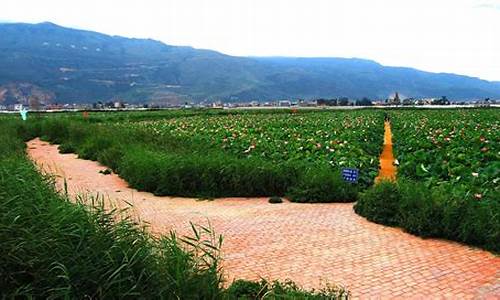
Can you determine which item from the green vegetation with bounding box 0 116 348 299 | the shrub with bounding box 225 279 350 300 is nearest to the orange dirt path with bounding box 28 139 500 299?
the shrub with bounding box 225 279 350 300

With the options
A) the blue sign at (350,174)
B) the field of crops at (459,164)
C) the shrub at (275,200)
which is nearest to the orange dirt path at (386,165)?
the field of crops at (459,164)

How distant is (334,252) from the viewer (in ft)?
28.6

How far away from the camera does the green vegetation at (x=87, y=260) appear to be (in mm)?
4582

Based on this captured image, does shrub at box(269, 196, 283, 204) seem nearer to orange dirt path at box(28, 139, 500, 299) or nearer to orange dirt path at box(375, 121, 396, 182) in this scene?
orange dirt path at box(28, 139, 500, 299)

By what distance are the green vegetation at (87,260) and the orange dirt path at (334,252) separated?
1.77m

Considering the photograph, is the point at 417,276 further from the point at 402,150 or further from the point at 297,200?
the point at 402,150

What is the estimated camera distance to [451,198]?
9.97m

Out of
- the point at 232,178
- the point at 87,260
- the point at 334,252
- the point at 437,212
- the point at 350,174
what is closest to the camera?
the point at 87,260

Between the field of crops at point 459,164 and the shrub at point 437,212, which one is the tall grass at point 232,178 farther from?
the field of crops at point 459,164

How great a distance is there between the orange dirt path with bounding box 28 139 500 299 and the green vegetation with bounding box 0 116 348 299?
1771mm

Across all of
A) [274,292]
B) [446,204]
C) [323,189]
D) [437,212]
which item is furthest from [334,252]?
[323,189]

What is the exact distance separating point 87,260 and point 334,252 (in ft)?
16.4

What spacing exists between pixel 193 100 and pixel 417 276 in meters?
181

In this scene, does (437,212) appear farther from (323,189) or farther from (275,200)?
(275,200)
